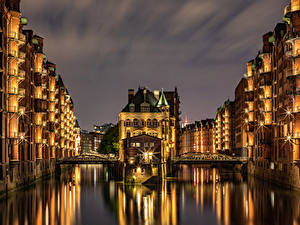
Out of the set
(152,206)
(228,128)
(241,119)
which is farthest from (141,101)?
(228,128)

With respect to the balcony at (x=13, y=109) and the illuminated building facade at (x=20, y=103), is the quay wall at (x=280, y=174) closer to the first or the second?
the illuminated building facade at (x=20, y=103)

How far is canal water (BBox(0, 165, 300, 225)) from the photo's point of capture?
44.1 metres

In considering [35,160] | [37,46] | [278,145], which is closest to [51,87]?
[37,46]

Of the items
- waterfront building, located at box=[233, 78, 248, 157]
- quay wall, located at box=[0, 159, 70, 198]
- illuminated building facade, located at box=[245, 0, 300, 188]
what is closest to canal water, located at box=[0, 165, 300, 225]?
quay wall, located at box=[0, 159, 70, 198]

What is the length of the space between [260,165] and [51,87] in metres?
54.7

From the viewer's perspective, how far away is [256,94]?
3750 inches

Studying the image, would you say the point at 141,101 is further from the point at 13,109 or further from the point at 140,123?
the point at 13,109

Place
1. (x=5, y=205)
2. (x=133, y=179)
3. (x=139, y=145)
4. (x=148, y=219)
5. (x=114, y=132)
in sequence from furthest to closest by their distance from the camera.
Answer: (x=114, y=132)
(x=139, y=145)
(x=133, y=179)
(x=5, y=205)
(x=148, y=219)

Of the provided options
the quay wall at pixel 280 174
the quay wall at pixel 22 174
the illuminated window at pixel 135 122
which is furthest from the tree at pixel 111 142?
the quay wall at pixel 280 174

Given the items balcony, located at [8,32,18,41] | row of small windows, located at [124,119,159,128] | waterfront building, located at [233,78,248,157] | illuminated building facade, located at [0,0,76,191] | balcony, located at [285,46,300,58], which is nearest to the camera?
illuminated building facade, located at [0,0,76,191]

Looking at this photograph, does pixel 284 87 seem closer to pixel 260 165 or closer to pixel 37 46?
pixel 260 165

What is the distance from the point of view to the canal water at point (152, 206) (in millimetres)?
44094

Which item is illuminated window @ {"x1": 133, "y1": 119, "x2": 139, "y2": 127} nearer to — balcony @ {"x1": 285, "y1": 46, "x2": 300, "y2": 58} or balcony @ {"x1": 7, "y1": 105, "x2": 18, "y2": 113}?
balcony @ {"x1": 7, "y1": 105, "x2": 18, "y2": 113}

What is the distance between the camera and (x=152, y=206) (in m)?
52.8
